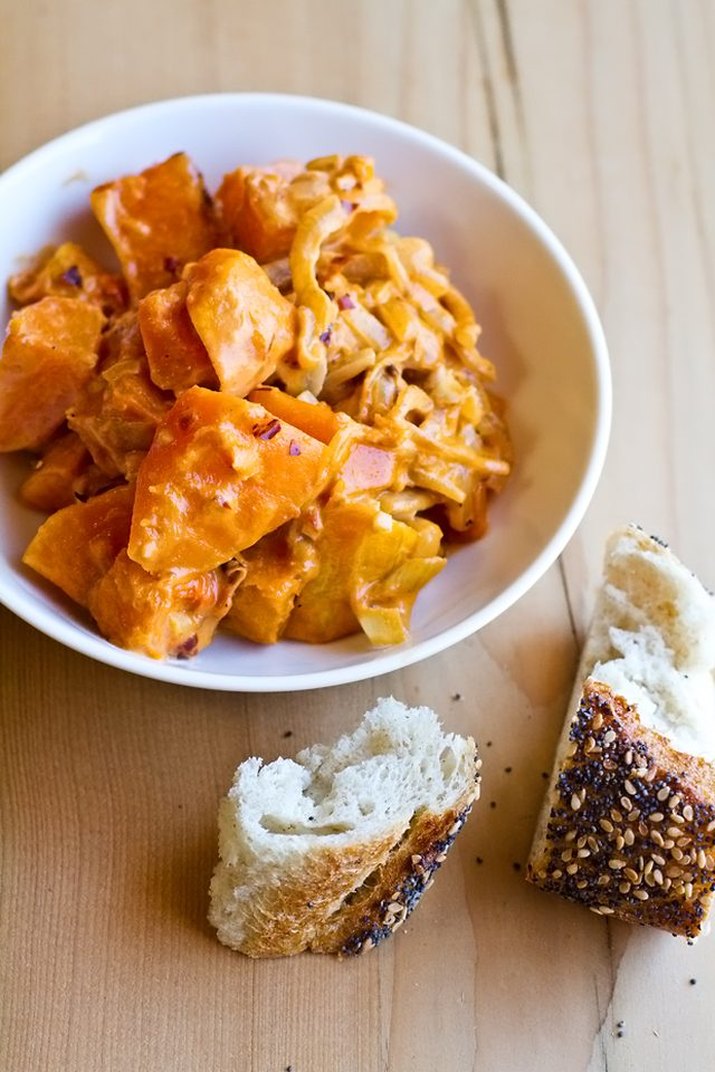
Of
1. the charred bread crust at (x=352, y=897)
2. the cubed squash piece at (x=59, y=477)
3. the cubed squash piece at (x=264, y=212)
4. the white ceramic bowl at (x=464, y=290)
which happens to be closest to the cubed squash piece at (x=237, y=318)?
the cubed squash piece at (x=264, y=212)

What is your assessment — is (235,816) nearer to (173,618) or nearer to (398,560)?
(173,618)

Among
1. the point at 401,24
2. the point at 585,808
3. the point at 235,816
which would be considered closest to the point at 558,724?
the point at 585,808

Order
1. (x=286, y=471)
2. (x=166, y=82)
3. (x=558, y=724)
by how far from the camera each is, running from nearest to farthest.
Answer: (x=286, y=471) < (x=558, y=724) < (x=166, y=82)

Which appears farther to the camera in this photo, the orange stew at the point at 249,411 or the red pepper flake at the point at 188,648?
the red pepper flake at the point at 188,648

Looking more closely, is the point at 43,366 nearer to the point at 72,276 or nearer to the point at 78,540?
the point at 72,276

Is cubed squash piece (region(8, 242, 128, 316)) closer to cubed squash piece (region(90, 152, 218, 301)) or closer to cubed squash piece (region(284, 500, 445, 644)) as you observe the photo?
cubed squash piece (region(90, 152, 218, 301))

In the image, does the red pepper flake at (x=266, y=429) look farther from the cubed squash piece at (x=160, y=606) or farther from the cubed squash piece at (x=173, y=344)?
the cubed squash piece at (x=160, y=606)
